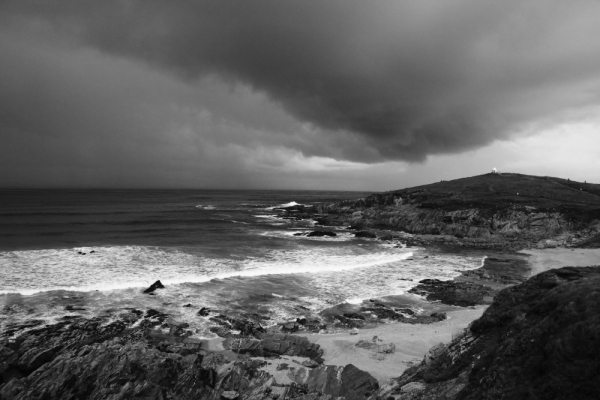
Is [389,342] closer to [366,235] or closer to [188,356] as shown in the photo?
[188,356]

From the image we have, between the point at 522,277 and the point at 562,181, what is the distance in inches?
3882

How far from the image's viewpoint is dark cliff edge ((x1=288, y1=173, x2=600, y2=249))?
58000 millimetres

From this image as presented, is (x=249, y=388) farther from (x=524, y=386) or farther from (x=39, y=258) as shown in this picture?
(x=39, y=258)

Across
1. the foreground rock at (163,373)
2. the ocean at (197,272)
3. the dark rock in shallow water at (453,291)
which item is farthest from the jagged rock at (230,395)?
the dark rock in shallow water at (453,291)

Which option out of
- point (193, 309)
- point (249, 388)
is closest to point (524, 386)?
point (249, 388)

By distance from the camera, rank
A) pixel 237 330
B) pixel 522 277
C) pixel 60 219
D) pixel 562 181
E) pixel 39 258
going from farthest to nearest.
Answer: pixel 562 181, pixel 60 219, pixel 39 258, pixel 522 277, pixel 237 330

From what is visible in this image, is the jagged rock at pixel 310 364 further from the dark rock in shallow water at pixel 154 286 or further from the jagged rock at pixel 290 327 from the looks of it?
the dark rock in shallow water at pixel 154 286

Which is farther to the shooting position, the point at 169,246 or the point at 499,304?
the point at 169,246

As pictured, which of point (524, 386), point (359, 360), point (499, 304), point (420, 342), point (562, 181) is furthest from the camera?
point (562, 181)

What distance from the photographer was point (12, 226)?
58.8 m

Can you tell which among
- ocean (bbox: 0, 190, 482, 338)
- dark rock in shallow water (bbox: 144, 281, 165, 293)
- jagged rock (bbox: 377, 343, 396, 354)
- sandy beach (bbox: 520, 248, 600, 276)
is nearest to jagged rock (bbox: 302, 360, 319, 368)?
jagged rock (bbox: 377, 343, 396, 354)

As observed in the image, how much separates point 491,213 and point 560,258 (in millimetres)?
27695

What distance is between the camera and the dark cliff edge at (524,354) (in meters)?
6.45

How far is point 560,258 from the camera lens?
4069 cm
